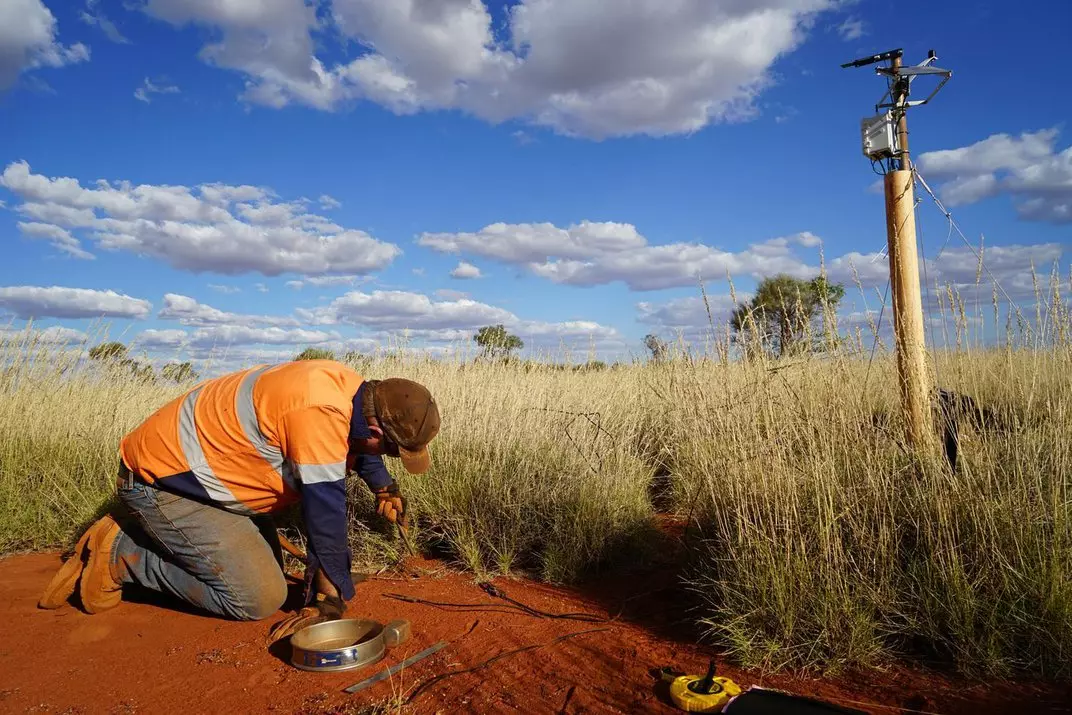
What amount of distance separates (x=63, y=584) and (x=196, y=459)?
49.3 inches

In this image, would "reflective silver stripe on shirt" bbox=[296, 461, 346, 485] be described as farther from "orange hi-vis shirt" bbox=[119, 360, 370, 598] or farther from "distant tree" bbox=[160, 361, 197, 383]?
"distant tree" bbox=[160, 361, 197, 383]

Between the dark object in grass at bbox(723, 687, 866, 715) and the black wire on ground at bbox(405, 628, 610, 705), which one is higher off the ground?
the dark object in grass at bbox(723, 687, 866, 715)

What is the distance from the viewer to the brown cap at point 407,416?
3.47m

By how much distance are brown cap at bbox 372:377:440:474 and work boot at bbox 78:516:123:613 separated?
1907mm

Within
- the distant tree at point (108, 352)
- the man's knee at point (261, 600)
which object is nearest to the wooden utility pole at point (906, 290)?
the man's knee at point (261, 600)

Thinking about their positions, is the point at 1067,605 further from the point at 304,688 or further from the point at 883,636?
the point at 304,688

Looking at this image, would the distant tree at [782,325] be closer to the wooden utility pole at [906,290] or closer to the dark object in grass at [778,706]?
the wooden utility pole at [906,290]

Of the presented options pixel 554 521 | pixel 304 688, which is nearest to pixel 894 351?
pixel 554 521

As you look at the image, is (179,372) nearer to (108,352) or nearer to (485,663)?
(108,352)

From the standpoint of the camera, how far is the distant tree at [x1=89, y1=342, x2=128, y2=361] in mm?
8065

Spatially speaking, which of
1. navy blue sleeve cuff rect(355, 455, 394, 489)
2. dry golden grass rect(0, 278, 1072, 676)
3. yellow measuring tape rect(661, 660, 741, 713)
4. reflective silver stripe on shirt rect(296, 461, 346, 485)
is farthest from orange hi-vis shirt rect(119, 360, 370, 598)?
yellow measuring tape rect(661, 660, 741, 713)

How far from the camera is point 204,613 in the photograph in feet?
13.2

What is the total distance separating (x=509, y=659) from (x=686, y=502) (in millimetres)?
2538

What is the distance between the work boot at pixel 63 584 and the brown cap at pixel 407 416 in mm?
2084
